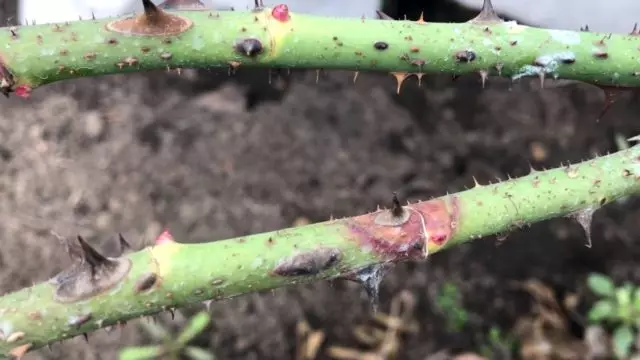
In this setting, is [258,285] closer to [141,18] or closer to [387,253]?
[387,253]

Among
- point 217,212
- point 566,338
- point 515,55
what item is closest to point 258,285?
point 515,55

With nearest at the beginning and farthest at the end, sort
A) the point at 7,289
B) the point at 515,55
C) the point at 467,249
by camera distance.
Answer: the point at 515,55 → the point at 7,289 → the point at 467,249

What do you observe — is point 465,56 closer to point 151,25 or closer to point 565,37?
point 565,37

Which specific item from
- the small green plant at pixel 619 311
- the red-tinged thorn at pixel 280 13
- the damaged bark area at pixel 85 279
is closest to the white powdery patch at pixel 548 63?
the red-tinged thorn at pixel 280 13

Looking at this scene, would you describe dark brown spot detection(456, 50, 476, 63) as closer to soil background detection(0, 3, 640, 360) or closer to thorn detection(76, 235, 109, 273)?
thorn detection(76, 235, 109, 273)

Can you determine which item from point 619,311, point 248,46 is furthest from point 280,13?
point 619,311

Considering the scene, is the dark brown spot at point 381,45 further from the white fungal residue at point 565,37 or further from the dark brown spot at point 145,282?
the dark brown spot at point 145,282

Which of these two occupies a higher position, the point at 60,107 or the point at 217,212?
the point at 60,107
